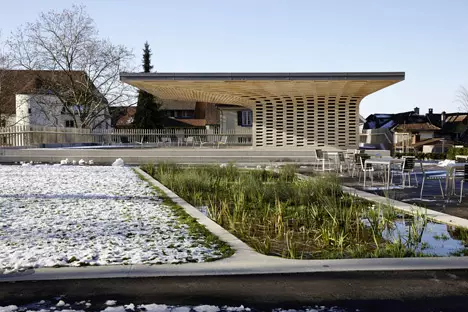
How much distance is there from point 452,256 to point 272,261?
194 cm

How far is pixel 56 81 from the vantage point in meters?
36.2

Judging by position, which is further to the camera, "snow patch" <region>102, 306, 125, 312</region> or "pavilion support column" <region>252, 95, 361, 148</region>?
"pavilion support column" <region>252, 95, 361, 148</region>

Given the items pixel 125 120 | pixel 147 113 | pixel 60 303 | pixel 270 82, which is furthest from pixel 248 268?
pixel 125 120

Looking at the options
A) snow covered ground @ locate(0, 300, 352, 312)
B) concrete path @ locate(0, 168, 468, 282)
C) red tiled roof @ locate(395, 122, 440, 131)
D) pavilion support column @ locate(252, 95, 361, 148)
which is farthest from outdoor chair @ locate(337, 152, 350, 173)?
red tiled roof @ locate(395, 122, 440, 131)

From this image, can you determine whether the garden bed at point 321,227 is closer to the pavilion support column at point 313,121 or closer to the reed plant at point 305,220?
the reed plant at point 305,220

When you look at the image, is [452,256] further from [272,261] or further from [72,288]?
[72,288]

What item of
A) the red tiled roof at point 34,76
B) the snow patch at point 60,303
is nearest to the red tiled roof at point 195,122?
the red tiled roof at point 34,76

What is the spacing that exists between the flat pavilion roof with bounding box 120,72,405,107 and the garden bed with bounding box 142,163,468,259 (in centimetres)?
1004

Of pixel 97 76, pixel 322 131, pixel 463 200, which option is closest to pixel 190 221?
pixel 463 200

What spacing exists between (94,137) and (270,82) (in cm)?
1930

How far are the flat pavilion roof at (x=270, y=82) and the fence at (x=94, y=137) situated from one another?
7646mm

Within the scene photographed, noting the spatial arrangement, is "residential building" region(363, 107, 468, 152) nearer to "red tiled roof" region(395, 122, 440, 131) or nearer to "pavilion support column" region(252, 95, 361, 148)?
"red tiled roof" region(395, 122, 440, 131)

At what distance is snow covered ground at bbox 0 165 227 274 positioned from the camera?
4.60m

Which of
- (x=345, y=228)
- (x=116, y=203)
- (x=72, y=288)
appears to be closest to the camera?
(x=72, y=288)
